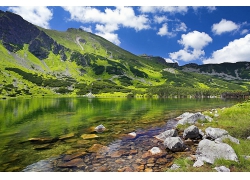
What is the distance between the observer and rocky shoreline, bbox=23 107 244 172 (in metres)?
17.0

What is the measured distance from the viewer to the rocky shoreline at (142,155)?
16953mm

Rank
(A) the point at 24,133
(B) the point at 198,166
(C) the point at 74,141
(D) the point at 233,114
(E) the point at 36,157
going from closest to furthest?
(B) the point at 198,166, (E) the point at 36,157, (C) the point at 74,141, (A) the point at 24,133, (D) the point at 233,114

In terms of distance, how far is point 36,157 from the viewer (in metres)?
20.3

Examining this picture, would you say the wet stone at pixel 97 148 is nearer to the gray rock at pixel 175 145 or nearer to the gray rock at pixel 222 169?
the gray rock at pixel 175 145

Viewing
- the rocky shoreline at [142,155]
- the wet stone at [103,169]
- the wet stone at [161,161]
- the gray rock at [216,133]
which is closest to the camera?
the wet stone at [103,169]

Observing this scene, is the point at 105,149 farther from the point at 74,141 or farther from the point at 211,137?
the point at 211,137

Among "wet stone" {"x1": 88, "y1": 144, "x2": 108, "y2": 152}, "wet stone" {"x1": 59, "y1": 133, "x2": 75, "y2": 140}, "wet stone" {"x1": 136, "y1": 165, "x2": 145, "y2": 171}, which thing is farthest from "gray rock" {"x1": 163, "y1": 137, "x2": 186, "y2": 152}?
"wet stone" {"x1": 59, "y1": 133, "x2": 75, "y2": 140}

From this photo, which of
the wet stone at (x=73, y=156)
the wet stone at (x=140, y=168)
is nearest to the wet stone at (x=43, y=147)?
the wet stone at (x=73, y=156)

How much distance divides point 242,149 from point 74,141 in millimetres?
18729

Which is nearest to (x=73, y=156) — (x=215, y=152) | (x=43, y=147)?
(x=43, y=147)

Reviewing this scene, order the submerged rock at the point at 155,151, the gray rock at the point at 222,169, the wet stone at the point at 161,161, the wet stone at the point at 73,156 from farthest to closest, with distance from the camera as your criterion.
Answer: the submerged rock at the point at 155,151, the wet stone at the point at 73,156, the wet stone at the point at 161,161, the gray rock at the point at 222,169

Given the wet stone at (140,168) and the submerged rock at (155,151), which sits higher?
the submerged rock at (155,151)
